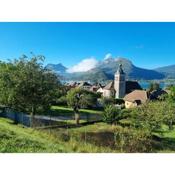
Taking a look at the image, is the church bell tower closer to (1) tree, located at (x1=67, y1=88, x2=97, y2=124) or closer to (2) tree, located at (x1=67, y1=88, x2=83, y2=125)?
(1) tree, located at (x1=67, y1=88, x2=97, y2=124)

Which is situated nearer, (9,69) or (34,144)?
(34,144)

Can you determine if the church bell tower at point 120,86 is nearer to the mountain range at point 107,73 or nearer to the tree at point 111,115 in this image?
the mountain range at point 107,73

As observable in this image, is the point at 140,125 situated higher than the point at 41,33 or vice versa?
the point at 41,33

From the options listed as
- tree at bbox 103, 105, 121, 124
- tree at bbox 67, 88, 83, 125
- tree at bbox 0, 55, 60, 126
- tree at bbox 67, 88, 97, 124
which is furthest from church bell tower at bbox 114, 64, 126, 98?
tree at bbox 0, 55, 60, 126

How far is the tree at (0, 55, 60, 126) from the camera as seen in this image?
16.0 metres

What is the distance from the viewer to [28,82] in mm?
16016

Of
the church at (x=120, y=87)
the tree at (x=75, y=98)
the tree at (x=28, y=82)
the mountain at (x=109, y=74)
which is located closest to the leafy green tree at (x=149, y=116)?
the tree at (x=28, y=82)

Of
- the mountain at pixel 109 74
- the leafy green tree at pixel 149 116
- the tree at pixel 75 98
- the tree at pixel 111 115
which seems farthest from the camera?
the mountain at pixel 109 74

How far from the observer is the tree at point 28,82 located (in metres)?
16.0

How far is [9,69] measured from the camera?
16.4m

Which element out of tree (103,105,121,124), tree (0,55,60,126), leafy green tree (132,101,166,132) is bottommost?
tree (103,105,121,124)
